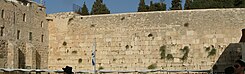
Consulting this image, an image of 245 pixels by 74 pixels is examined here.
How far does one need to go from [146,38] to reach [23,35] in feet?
23.0

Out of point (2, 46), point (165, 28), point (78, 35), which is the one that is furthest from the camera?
point (78, 35)

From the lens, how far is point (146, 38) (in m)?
22.8

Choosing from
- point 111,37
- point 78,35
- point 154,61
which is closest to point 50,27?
point 78,35

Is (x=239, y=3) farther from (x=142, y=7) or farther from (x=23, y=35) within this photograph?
(x=23, y=35)

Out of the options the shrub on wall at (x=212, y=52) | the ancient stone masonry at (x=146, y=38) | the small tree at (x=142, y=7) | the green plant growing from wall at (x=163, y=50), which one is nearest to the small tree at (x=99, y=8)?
the small tree at (x=142, y=7)

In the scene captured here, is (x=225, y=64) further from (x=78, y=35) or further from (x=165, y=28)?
(x=78, y=35)

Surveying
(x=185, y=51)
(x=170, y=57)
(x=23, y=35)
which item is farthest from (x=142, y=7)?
(x=23, y=35)

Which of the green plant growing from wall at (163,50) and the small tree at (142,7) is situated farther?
the small tree at (142,7)

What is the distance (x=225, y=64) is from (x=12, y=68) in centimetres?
1143

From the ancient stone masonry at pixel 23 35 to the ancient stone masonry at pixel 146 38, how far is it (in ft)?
2.56

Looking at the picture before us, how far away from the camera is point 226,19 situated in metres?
21.6

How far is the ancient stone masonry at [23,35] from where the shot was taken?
21.1 metres

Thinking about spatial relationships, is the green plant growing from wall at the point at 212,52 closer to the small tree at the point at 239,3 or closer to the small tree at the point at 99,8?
the small tree at the point at 239,3

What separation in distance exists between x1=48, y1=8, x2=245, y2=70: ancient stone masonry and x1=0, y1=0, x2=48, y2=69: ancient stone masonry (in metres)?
0.78
